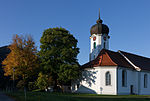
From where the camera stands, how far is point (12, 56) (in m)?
31.7

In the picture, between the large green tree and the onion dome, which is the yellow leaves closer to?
the large green tree

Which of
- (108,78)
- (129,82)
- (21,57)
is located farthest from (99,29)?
(21,57)

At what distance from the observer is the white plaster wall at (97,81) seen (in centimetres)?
3328

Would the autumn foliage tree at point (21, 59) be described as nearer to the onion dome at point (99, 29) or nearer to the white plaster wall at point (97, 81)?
the white plaster wall at point (97, 81)

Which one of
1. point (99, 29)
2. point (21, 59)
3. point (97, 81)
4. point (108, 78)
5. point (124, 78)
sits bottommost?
point (97, 81)

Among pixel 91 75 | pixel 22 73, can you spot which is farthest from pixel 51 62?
pixel 91 75

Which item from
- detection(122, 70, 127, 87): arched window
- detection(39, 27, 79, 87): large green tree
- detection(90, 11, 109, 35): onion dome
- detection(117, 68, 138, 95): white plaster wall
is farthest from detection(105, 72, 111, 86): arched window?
detection(90, 11, 109, 35): onion dome

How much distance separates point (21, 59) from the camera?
31891 millimetres

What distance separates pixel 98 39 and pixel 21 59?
18.5 metres

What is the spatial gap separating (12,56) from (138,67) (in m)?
25.4

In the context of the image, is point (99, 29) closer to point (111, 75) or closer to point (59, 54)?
point (111, 75)

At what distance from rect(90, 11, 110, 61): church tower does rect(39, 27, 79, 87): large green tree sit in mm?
7962

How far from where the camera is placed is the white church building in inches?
→ 1319

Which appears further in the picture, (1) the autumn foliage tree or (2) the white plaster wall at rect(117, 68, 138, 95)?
(2) the white plaster wall at rect(117, 68, 138, 95)
